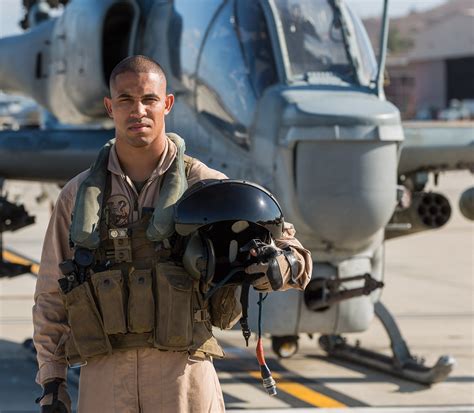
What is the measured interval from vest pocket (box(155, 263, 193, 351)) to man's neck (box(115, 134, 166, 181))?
33 cm

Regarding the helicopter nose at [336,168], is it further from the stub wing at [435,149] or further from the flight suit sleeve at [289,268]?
the flight suit sleeve at [289,268]

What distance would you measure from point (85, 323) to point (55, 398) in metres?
0.26

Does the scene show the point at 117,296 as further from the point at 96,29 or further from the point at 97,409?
the point at 96,29

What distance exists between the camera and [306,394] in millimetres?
8359

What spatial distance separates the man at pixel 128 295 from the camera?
3.88 meters

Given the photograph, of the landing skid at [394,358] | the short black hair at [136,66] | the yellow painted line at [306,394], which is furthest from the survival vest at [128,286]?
the landing skid at [394,358]

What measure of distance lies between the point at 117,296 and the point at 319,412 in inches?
160

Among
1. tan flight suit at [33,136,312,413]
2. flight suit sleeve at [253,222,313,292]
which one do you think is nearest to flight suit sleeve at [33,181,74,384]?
tan flight suit at [33,136,312,413]

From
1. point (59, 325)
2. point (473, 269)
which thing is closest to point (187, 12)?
point (59, 325)

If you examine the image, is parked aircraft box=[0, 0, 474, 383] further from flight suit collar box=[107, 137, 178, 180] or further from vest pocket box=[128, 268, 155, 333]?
vest pocket box=[128, 268, 155, 333]

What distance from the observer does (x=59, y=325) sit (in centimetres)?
400

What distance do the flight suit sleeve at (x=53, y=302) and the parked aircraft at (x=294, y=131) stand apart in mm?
3045

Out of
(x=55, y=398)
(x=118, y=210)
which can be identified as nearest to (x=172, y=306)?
(x=118, y=210)

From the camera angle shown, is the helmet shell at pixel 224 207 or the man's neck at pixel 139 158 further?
the man's neck at pixel 139 158
